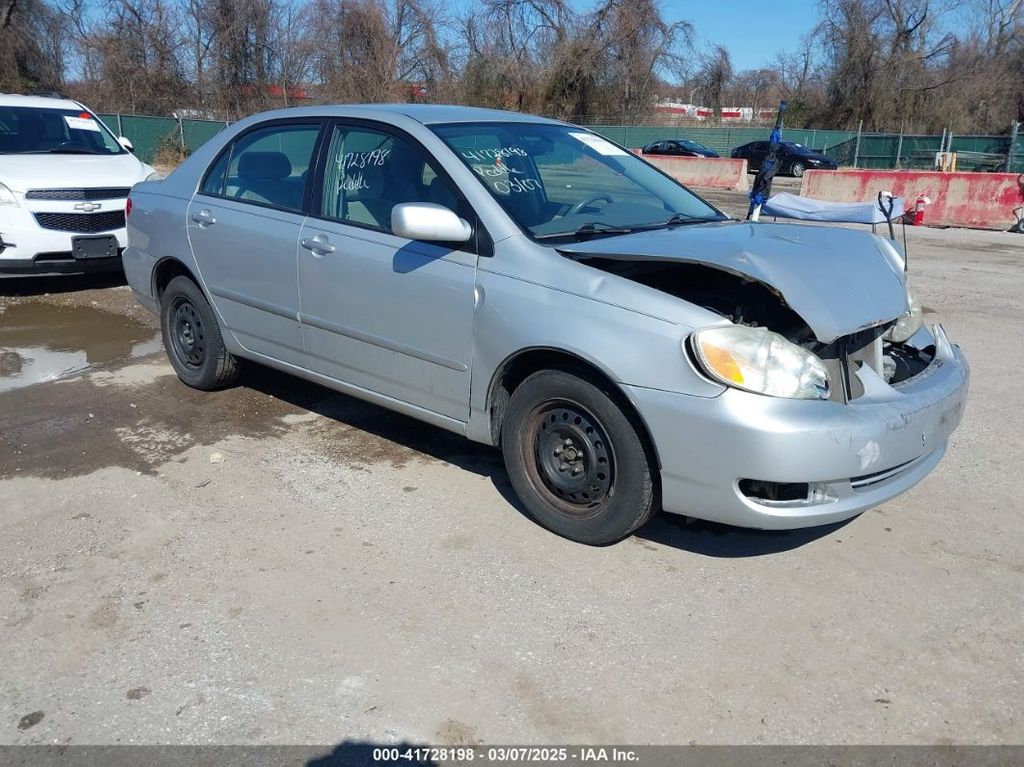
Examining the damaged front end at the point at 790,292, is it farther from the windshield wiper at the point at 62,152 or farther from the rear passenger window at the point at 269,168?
the windshield wiper at the point at 62,152

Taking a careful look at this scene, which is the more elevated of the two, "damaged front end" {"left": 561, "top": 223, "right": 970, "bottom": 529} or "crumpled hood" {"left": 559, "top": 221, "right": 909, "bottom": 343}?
"crumpled hood" {"left": 559, "top": 221, "right": 909, "bottom": 343}

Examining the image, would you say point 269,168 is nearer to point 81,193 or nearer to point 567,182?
point 567,182

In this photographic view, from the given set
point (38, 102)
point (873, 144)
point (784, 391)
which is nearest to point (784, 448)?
point (784, 391)

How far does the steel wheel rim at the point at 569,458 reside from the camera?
11.5ft

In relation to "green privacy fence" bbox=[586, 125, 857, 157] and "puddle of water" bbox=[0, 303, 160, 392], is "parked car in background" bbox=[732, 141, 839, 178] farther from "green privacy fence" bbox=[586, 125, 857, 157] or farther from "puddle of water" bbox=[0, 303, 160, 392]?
"puddle of water" bbox=[0, 303, 160, 392]

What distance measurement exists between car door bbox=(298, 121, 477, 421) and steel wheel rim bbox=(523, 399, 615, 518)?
403mm

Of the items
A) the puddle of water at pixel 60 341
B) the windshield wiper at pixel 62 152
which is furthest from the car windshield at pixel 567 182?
the windshield wiper at pixel 62 152

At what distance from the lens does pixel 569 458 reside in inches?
143

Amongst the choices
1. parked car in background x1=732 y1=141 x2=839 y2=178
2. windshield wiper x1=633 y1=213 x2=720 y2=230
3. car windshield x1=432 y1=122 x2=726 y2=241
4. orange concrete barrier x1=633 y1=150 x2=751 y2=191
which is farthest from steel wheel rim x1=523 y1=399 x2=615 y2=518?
parked car in background x1=732 y1=141 x2=839 y2=178

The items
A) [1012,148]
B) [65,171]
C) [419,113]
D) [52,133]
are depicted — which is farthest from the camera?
[1012,148]

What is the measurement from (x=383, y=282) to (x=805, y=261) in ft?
6.00

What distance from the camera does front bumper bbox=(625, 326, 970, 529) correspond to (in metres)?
3.05

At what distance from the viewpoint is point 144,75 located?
4112 cm

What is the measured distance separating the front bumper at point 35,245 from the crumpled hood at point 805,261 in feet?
20.2
